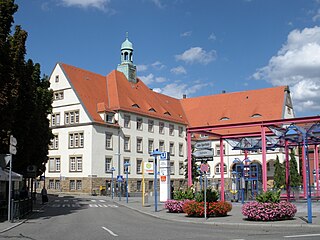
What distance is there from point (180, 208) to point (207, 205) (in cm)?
341

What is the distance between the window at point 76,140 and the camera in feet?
182

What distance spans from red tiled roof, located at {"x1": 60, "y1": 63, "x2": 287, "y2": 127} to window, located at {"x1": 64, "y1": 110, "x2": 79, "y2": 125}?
2032mm

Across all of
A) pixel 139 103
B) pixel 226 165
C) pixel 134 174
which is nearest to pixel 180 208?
pixel 134 174

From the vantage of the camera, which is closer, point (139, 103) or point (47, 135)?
point (47, 135)

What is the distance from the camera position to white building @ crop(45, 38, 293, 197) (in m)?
55.2

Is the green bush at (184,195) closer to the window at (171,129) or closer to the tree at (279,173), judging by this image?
the tree at (279,173)

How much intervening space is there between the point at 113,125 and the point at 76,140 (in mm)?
5285

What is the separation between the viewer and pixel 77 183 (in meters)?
55.2

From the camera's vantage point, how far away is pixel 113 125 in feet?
186

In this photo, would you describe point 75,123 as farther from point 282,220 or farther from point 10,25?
point 282,220

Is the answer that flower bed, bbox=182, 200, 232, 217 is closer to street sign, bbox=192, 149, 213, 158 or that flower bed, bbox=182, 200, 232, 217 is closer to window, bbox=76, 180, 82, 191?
street sign, bbox=192, 149, 213, 158

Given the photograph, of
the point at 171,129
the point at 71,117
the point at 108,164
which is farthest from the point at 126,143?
the point at 171,129

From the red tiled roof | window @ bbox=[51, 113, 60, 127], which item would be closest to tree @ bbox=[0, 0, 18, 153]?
the red tiled roof

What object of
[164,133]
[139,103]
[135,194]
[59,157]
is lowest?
[135,194]
